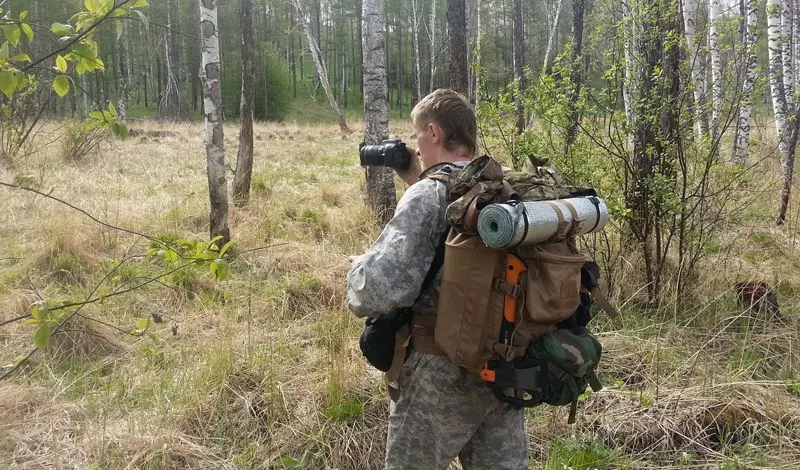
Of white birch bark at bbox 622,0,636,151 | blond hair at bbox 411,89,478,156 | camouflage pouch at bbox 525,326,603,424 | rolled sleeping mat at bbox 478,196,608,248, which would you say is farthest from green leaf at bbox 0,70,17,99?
white birch bark at bbox 622,0,636,151

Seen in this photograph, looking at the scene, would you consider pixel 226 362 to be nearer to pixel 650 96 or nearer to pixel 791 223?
pixel 650 96

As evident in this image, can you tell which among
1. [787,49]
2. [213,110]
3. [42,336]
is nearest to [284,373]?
[42,336]

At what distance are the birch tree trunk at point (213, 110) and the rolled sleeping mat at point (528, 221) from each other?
452 centimetres

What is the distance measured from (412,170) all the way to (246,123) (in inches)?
250

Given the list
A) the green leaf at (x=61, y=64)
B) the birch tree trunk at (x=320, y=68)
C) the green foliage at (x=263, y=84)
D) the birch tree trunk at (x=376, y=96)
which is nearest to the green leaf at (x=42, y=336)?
the green leaf at (x=61, y=64)

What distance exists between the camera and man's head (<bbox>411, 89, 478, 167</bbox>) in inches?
73.4

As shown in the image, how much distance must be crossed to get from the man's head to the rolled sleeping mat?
1.37 feet

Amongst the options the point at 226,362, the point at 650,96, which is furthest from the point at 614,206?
the point at 226,362

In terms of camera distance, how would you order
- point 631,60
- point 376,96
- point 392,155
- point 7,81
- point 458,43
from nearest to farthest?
1. point 7,81
2. point 392,155
3. point 631,60
4. point 458,43
5. point 376,96

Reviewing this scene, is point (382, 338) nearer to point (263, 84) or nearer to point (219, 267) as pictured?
point (219, 267)

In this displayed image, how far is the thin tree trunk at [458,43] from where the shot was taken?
5.65 metres

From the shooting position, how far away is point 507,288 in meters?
1.60

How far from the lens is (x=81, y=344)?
3.78 meters

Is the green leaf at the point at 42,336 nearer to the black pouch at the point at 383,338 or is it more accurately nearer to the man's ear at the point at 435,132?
the black pouch at the point at 383,338
